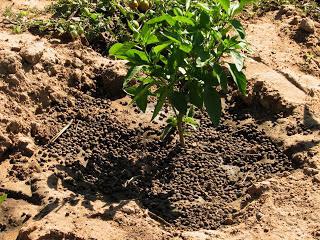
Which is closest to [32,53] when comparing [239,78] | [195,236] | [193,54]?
[193,54]

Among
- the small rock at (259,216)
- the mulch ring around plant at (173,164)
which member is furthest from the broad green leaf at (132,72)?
the small rock at (259,216)

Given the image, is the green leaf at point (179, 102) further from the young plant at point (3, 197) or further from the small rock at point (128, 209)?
the young plant at point (3, 197)

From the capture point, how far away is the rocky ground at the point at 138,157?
3988mm

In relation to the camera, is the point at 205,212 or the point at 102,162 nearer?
the point at 205,212

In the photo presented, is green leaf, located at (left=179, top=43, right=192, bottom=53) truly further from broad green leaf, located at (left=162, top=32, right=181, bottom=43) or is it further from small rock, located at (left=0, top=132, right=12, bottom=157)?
small rock, located at (left=0, top=132, right=12, bottom=157)

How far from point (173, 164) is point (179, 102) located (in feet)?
1.97

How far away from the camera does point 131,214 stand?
4012 mm

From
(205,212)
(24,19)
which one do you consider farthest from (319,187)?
(24,19)

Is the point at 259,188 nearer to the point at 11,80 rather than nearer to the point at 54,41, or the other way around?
the point at 11,80

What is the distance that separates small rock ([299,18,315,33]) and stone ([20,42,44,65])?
2.58 m

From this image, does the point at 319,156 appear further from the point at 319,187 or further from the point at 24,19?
the point at 24,19

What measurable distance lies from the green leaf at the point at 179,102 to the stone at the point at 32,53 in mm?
1450

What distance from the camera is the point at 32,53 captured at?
5.07 metres

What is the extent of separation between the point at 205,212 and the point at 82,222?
2.90 feet
